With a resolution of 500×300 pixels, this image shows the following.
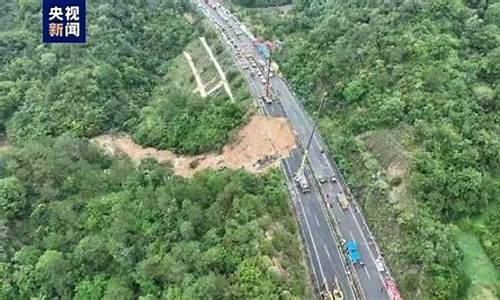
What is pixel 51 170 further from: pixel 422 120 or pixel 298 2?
pixel 298 2

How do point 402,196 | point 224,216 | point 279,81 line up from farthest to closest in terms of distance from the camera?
point 279,81 < point 402,196 < point 224,216

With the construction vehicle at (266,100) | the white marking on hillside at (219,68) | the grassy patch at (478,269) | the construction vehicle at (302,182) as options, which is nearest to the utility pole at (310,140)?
the construction vehicle at (302,182)

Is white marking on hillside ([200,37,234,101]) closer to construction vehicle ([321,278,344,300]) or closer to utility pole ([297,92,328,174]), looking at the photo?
utility pole ([297,92,328,174])

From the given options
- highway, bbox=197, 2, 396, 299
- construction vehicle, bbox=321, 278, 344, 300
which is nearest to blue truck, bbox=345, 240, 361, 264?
highway, bbox=197, 2, 396, 299

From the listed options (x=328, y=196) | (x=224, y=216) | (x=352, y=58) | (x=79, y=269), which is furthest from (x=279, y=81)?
(x=79, y=269)

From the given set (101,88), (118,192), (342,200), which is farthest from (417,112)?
(101,88)

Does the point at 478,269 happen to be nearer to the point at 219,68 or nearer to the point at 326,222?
the point at 326,222
